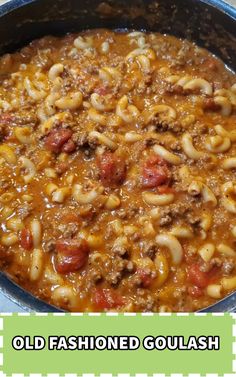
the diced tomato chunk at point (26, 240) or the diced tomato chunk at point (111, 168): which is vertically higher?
the diced tomato chunk at point (111, 168)

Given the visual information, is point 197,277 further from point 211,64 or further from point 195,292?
point 211,64

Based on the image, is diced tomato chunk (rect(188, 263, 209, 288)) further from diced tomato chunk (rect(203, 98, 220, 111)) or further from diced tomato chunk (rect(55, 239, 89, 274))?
diced tomato chunk (rect(203, 98, 220, 111))

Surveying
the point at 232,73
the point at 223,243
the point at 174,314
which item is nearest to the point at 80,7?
the point at 232,73

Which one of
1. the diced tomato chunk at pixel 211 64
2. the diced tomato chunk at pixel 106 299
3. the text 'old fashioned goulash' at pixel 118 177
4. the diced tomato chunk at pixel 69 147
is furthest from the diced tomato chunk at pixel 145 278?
the diced tomato chunk at pixel 211 64

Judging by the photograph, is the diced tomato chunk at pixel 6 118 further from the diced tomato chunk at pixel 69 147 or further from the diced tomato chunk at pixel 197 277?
the diced tomato chunk at pixel 197 277

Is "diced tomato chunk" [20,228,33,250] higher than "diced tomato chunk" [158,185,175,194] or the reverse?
the reverse

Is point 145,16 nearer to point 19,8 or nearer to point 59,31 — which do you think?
point 59,31

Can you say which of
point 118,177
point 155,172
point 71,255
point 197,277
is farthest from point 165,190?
point 71,255

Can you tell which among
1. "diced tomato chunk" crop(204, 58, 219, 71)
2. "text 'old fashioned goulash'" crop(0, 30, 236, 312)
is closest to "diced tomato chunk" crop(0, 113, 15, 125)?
"text 'old fashioned goulash'" crop(0, 30, 236, 312)

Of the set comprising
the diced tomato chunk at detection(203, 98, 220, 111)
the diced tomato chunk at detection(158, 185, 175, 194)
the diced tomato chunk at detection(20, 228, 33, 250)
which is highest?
the diced tomato chunk at detection(203, 98, 220, 111)
